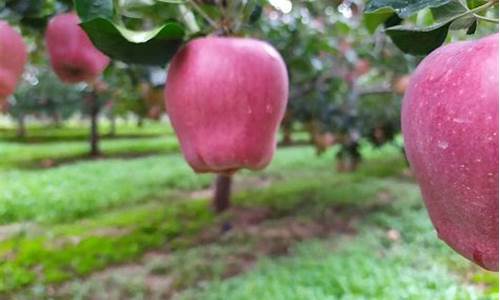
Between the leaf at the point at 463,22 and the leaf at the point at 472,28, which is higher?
the leaf at the point at 463,22

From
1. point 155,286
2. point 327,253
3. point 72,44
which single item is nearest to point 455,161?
point 72,44

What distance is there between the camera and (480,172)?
36cm

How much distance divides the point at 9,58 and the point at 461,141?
2.12ft

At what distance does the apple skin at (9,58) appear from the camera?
2.52 ft

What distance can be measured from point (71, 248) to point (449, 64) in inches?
86.7

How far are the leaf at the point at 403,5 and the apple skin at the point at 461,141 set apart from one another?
0.15 ft

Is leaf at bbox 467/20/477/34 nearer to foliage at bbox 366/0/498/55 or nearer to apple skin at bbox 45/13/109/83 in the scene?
foliage at bbox 366/0/498/55

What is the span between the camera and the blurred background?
1.63 meters

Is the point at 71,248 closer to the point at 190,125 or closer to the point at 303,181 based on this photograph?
the point at 190,125

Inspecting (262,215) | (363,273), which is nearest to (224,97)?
(363,273)

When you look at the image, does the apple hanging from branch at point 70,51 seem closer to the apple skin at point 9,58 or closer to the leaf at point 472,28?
the apple skin at point 9,58

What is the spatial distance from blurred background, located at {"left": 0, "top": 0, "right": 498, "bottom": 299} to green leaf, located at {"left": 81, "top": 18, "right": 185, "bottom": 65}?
14 cm

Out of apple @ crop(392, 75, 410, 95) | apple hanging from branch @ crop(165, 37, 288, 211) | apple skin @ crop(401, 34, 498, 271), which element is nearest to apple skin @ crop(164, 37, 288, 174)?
apple hanging from branch @ crop(165, 37, 288, 211)

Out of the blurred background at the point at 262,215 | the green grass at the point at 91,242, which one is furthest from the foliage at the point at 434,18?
the green grass at the point at 91,242
